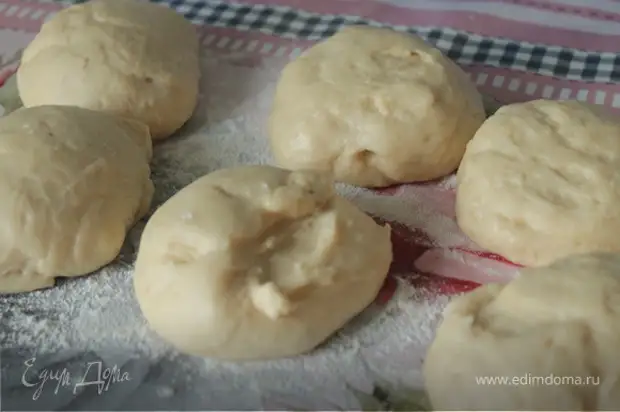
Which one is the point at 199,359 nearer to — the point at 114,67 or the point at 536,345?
the point at 536,345

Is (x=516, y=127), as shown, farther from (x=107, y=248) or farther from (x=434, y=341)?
(x=107, y=248)

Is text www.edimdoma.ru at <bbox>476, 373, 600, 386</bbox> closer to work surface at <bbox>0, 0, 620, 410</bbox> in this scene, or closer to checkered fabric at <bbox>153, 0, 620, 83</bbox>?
work surface at <bbox>0, 0, 620, 410</bbox>

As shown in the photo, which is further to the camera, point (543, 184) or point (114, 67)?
point (114, 67)

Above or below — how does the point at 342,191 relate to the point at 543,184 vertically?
below

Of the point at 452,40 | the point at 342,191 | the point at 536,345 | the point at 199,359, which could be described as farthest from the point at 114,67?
the point at 536,345

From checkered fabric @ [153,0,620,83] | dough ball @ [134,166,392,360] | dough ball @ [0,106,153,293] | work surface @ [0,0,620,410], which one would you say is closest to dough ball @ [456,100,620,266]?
work surface @ [0,0,620,410]
